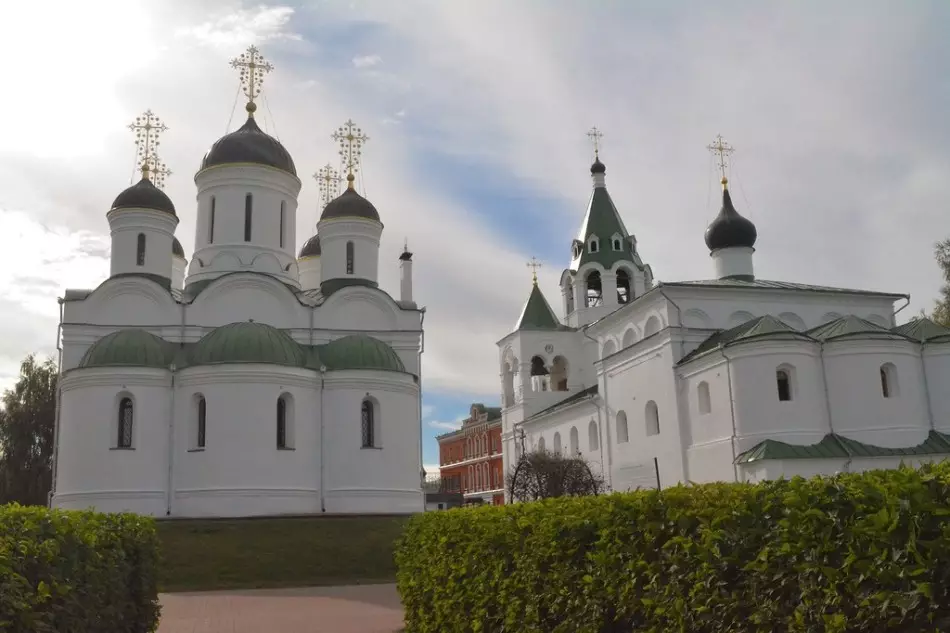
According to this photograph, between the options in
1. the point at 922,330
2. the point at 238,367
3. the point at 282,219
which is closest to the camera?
the point at 238,367

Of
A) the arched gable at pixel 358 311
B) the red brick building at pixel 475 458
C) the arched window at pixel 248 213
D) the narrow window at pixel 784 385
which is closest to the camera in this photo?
the narrow window at pixel 784 385

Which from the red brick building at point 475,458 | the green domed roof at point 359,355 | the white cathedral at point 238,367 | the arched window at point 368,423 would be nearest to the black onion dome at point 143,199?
the white cathedral at point 238,367

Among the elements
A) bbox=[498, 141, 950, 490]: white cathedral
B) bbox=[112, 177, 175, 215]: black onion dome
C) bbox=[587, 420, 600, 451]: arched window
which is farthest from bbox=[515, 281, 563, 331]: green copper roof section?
bbox=[112, 177, 175, 215]: black onion dome

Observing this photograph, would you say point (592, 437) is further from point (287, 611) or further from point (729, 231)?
point (287, 611)

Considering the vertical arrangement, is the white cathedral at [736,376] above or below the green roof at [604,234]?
below

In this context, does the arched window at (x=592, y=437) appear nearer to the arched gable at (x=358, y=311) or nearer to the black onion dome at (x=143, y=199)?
the arched gable at (x=358, y=311)

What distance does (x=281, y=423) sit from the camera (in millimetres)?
24656

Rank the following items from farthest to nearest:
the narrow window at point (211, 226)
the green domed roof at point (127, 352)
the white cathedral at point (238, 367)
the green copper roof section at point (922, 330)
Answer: the narrow window at point (211, 226) → the green copper roof section at point (922, 330) → the green domed roof at point (127, 352) → the white cathedral at point (238, 367)

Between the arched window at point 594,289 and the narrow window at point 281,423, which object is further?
the arched window at point 594,289

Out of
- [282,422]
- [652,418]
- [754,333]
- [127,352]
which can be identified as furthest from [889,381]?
[127,352]

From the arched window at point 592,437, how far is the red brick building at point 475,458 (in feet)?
62.3

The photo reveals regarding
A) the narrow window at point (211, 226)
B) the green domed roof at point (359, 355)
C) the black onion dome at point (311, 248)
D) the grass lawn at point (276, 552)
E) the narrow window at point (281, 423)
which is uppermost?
the black onion dome at point (311, 248)

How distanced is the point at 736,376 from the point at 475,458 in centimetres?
3707

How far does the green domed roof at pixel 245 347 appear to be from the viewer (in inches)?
950
